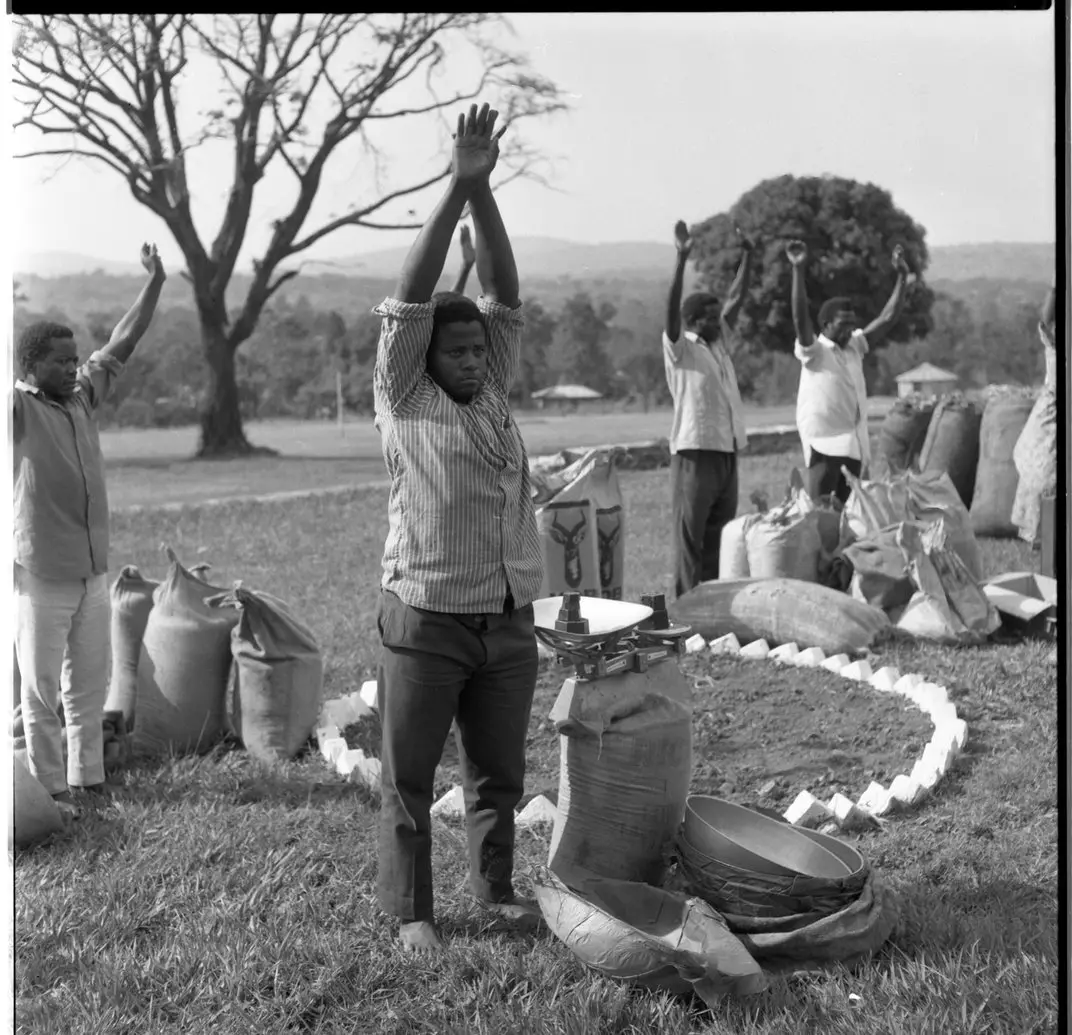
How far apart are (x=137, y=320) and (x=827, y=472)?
4949mm

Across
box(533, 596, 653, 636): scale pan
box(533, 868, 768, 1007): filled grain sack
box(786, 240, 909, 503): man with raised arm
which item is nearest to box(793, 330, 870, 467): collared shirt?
box(786, 240, 909, 503): man with raised arm

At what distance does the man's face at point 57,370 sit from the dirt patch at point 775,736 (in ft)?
5.98

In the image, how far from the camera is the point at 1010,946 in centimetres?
321

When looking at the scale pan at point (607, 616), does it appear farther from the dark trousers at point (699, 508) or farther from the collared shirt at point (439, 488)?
the dark trousers at point (699, 508)

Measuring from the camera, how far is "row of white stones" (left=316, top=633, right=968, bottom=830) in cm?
416

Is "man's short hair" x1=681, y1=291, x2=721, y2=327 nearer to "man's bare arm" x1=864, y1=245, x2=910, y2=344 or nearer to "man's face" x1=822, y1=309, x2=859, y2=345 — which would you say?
"man's face" x1=822, y1=309, x2=859, y2=345

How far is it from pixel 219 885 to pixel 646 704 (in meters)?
1.43

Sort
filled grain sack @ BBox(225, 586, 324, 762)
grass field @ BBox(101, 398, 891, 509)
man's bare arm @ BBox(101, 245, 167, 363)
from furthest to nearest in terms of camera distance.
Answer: grass field @ BBox(101, 398, 891, 509), filled grain sack @ BBox(225, 586, 324, 762), man's bare arm @ BBox(101, 245, 167, 363)

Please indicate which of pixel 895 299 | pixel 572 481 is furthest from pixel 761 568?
pixel 895 299

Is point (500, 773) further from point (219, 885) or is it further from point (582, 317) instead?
point (582, 317)

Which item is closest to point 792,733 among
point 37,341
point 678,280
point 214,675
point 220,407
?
point 214,675

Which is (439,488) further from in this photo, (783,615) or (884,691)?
(783,615)

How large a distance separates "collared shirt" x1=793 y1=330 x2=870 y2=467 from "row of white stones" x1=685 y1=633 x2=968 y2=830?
7.10 feet

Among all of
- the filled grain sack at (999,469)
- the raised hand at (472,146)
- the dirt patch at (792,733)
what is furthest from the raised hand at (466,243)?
the filled grain sack at (999,469)
